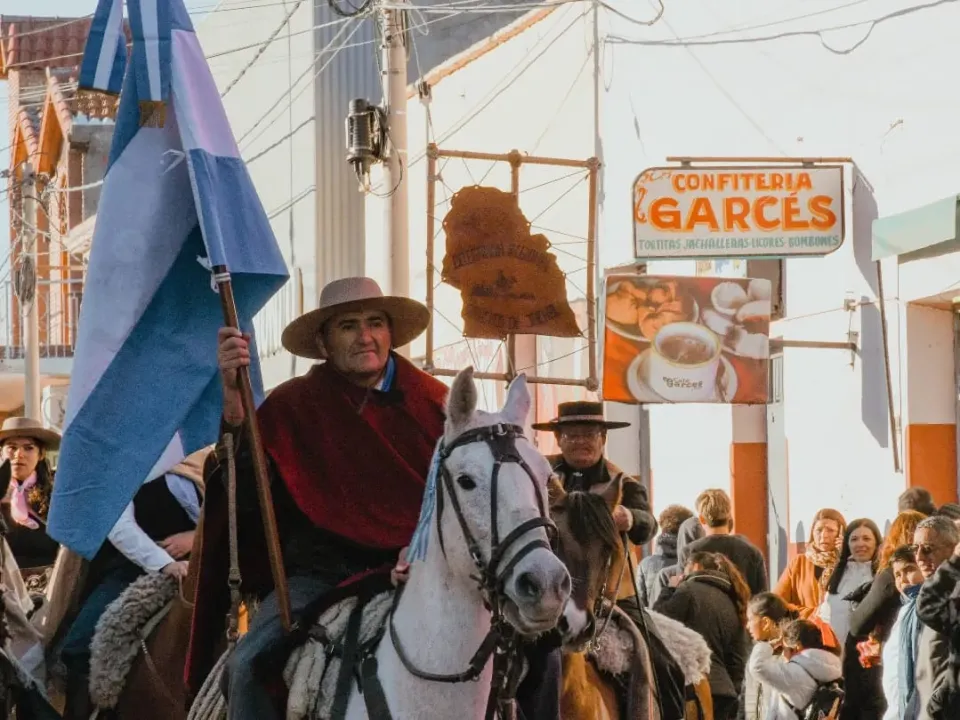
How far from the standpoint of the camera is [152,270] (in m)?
7.79

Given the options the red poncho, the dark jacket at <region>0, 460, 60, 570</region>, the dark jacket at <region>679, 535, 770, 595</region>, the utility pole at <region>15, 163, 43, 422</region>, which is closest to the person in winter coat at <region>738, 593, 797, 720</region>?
the dark jacket at <region>679, 535, 770, 595</region>

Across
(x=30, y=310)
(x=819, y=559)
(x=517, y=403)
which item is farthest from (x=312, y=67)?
(x=517, y=403)

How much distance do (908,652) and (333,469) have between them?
4401 millimetres

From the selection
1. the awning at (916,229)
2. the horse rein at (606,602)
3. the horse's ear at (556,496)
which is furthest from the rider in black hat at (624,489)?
the awning at (916,229)

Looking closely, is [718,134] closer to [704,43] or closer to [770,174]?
[704,43]

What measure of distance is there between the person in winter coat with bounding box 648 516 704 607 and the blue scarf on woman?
11.9 ft

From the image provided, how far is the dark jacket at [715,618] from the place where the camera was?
12.0 metres

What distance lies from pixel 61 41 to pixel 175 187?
42.6m

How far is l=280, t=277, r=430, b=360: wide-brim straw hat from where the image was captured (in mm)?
7553

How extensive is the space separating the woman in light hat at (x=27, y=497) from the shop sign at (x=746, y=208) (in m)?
5.64

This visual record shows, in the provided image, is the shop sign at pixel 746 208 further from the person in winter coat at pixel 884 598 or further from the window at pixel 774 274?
the person in winter coat at pixel 884 598

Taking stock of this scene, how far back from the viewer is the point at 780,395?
18.2m

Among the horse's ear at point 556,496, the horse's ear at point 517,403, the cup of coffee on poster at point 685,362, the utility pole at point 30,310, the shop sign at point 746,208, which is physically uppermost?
the utility pole at point 30,310

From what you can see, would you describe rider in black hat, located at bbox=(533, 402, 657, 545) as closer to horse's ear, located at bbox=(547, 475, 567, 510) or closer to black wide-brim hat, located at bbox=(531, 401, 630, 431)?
black wide-brim hat, located at bbox=(531, 401, 630, 431)
